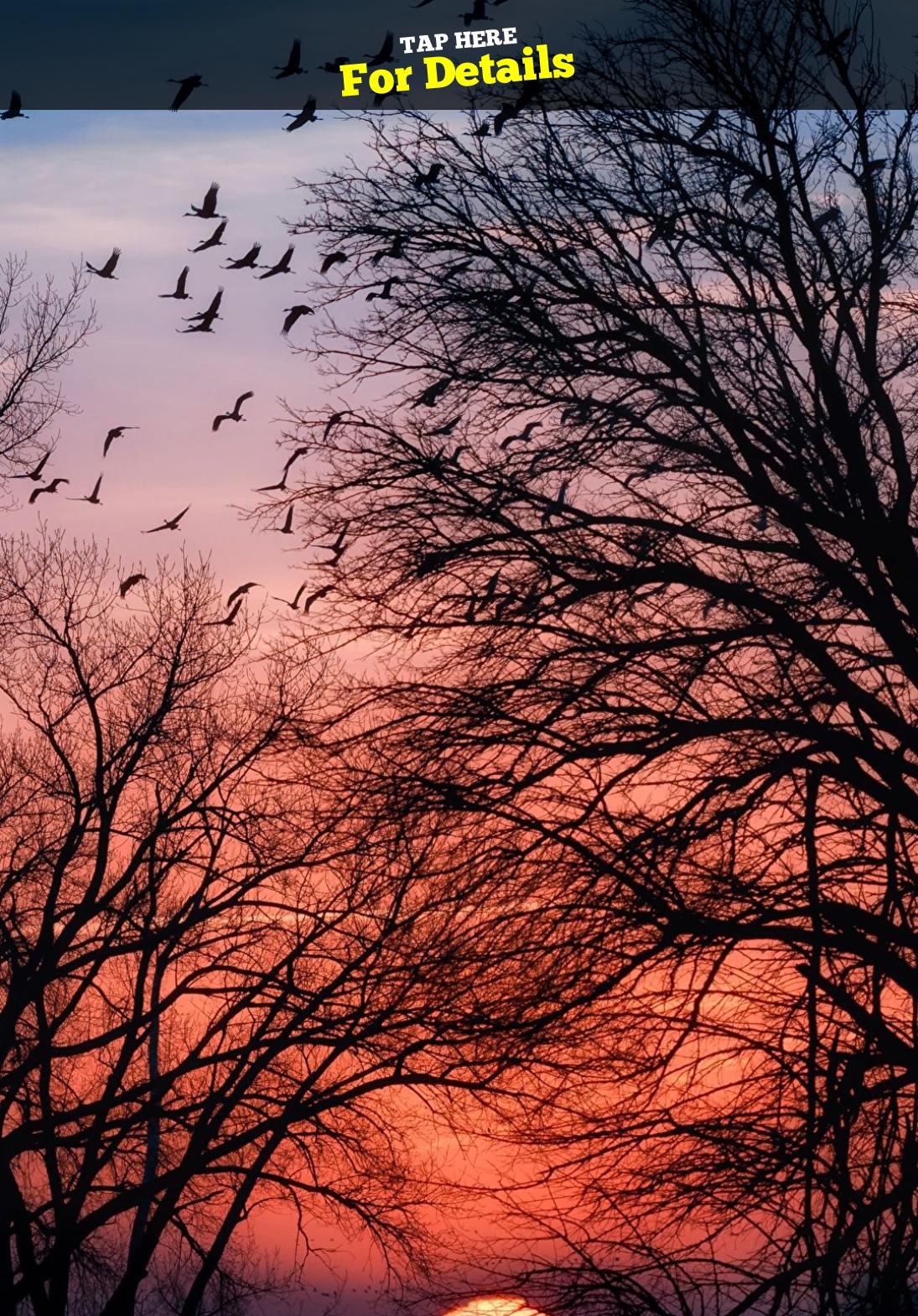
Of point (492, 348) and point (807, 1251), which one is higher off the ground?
point (492, 348)

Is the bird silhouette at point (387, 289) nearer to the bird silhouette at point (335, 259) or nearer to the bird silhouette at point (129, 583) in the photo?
the bird silhouette at point (335, 259)

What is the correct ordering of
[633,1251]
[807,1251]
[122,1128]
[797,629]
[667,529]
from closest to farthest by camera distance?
1. [807,1251]
2. [633,1251]
3. [797,629]
4. [667,529]
5. [122,1128]

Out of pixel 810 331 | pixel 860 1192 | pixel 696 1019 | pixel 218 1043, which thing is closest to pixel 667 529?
pixel 810 331

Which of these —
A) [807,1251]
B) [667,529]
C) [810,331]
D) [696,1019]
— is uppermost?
[810,331]

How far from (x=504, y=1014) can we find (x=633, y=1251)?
142cm

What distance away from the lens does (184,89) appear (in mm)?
11117

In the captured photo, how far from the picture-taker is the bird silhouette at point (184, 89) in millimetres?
10984

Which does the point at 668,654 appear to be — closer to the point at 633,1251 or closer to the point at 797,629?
the point at 797,629

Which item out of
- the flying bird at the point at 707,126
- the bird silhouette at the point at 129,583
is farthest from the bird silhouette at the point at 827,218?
the bird silhouette at the point at 129,583

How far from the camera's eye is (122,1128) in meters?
19.3

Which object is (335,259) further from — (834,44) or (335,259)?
(834,44)

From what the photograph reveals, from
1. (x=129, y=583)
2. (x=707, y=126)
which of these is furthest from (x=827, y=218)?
(x=129, y=583)

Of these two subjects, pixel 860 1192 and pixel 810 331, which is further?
pixel 810 331

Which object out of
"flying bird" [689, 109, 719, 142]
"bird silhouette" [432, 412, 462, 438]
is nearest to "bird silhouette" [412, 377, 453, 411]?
"bird silhouette" [432, 412, 462, 438]
